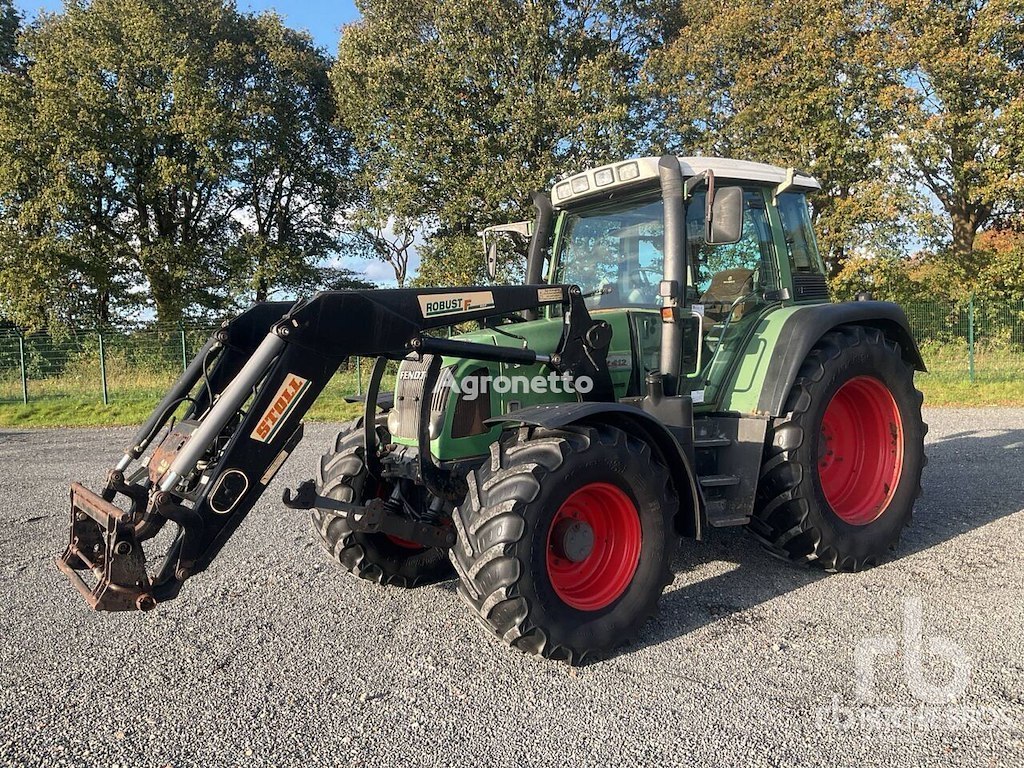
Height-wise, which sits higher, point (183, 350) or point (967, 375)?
point (183, 350)

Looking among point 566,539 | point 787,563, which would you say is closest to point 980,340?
point 787,563

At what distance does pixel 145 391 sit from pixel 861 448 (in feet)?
47.8

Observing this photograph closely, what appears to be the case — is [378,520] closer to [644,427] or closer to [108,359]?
[644,427]

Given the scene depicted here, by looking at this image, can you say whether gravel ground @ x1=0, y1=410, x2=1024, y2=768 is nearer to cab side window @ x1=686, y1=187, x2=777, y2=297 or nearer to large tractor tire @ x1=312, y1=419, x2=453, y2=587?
large tractor tire @ x1=312, y1=419, x2=453, y2=587

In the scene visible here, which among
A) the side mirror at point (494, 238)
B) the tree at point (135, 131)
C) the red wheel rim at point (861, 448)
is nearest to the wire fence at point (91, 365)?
the tree at point (135, 131)

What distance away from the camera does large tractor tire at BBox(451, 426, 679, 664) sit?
10.4 feet

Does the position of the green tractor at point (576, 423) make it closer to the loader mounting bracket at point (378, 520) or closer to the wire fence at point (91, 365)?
the loader mounting bracket at point (378, 520)

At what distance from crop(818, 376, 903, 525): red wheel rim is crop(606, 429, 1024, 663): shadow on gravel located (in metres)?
0.42

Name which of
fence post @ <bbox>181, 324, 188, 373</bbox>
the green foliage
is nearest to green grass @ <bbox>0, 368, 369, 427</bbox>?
fence post @ <bbox>181, 324, 188, 373</bbox>

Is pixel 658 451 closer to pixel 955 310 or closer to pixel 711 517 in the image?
pixel 711 517

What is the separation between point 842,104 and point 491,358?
18.1 meters

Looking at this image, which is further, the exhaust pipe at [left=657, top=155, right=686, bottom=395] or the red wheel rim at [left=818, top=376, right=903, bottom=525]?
the red wheel rim at [left=818, top=376, right=903, bottom=525]

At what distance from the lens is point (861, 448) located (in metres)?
5.05

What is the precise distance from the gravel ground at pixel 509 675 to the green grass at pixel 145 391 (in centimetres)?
970
